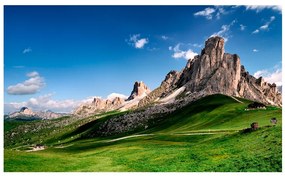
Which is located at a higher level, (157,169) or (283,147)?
(283,147)

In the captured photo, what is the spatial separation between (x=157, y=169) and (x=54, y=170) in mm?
11533

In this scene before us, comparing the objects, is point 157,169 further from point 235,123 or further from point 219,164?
point 235,123

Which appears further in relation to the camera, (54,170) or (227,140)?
(227,140)

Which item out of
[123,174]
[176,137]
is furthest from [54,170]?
[176,137]

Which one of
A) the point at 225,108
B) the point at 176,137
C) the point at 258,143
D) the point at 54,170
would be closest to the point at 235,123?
the point at 176,137

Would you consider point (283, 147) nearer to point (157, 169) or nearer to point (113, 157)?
point (157, 169)

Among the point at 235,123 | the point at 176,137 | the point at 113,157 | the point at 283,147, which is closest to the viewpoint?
the point at 283,147

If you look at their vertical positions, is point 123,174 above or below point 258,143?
below

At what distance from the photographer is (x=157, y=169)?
117 feet
